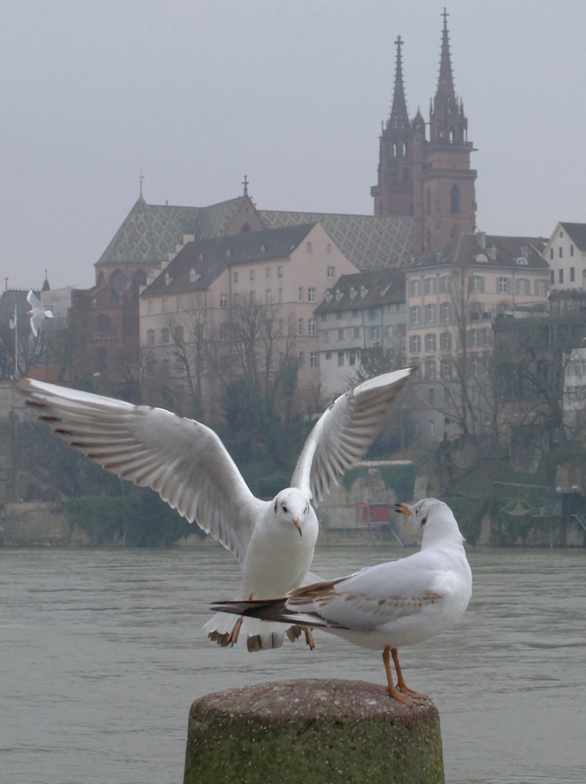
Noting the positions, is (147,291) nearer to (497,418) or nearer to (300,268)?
(300,268)

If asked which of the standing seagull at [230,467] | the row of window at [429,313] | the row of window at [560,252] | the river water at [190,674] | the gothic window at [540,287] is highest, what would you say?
the row of window at [560,252]

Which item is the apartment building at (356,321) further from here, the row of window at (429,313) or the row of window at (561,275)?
the row of window at (561,275)

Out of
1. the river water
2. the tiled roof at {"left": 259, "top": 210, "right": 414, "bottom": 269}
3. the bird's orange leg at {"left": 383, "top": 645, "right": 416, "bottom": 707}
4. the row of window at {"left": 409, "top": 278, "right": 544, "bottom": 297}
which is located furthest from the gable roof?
the bird's orange leg at {"left": 383, "top": 645, "right": 416, "bottom": 707}

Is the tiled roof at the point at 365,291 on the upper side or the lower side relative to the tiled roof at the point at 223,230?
lower

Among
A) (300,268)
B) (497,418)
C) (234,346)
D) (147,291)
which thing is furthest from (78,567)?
(147,291)

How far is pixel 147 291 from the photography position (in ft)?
425

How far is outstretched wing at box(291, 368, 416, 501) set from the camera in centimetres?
906

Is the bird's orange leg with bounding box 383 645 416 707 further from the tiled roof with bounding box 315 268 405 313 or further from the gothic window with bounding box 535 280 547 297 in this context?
the tiled roof with bounding box 315 268 405 313

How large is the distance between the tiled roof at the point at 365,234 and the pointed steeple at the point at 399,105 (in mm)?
19911

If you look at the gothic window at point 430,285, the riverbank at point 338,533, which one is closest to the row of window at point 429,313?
the gothic window at point 430,285

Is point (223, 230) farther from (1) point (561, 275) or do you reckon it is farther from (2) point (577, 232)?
(2) point (577, 232)

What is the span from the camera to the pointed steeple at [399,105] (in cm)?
16050

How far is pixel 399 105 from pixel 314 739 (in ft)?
525

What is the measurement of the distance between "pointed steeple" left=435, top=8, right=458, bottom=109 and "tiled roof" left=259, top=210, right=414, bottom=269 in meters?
14.7
